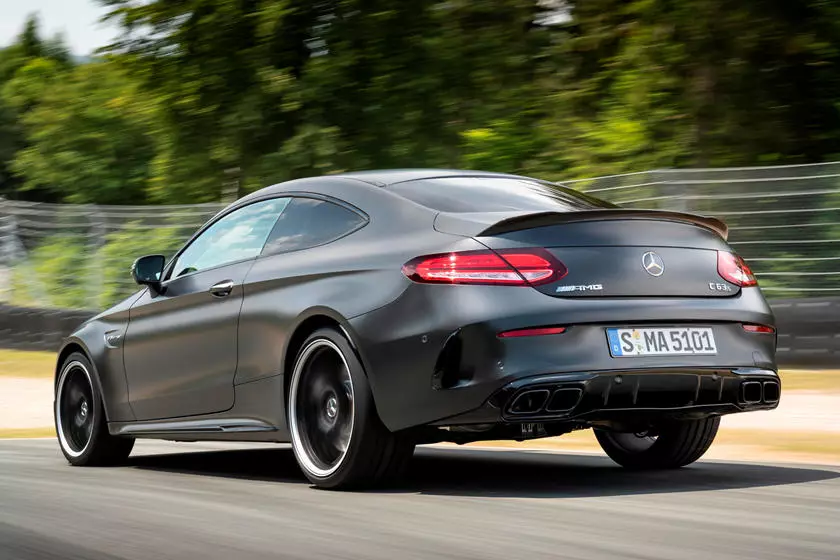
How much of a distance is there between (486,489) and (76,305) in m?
15.3

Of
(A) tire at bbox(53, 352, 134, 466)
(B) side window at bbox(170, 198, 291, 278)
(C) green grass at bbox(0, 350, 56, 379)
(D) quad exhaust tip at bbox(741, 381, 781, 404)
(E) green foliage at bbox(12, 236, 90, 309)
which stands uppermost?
(B) side window at bbox(170, 198, 291, 278)

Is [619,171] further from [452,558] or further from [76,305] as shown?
[452,558]

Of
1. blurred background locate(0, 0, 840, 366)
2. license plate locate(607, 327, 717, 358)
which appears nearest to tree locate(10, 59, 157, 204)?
blurred background locate(0, 0, 840, 366)

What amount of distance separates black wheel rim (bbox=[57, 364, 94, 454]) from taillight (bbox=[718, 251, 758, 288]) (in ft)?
13.1

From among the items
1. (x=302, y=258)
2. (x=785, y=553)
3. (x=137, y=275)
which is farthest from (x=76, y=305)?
(x=785, y=553)

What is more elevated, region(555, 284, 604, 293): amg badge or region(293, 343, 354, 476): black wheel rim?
region(555, 284, 604, 293): amg badge

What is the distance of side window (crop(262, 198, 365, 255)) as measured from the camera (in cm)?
690

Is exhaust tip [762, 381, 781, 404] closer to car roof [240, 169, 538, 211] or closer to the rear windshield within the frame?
the rear windshield

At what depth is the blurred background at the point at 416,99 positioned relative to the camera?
19812 mm

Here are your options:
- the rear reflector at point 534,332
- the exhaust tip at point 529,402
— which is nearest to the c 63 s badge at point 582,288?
the rear reflector at point 534,332

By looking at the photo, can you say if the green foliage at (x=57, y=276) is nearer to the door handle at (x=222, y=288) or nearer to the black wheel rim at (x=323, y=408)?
the door handle at (x=222, y=288)

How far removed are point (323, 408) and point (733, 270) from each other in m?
1.97

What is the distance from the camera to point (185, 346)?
25.4 ft

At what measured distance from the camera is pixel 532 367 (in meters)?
5.96
